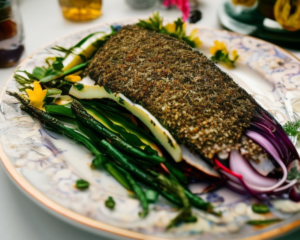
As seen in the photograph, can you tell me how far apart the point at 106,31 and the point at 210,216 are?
1.40 m

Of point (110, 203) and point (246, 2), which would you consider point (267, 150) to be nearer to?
point (110, 203)

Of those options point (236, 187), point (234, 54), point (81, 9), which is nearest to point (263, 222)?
point (236, 187)

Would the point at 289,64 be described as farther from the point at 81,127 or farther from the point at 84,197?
the point at 84,197

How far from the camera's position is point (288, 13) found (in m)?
1.89

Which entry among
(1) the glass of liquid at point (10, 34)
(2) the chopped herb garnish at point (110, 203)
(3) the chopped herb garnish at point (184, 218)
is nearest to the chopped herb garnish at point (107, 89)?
(2) the chopped herb garnish at point (110, 203)

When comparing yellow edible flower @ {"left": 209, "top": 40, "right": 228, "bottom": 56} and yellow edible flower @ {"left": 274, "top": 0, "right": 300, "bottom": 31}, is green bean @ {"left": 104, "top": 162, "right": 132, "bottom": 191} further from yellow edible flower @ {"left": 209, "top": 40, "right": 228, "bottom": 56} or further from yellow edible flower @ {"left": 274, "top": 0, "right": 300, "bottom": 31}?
yellow edible flower @ {"left": 274, "top": 0, "right": 300, "bottom": 31}

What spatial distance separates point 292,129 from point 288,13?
0.95 m

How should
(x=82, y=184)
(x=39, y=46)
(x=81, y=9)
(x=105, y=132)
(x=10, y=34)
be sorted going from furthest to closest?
1. (x=81, y=9)
2. (x=39, y=46)
3. (x=10, y=34)
4. (x=105, y=132)
5. (x=82, y=184)

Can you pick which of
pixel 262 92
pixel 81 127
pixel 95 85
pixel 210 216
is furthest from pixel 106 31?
pixel 210 216

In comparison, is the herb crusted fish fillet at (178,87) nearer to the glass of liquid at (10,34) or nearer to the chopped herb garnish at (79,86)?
the chopped herb garnish at (79,86)

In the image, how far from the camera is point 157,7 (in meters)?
2.73

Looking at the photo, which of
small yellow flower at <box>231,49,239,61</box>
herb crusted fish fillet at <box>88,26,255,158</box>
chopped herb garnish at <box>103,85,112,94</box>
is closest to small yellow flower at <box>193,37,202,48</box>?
small yellow flower at <box>231,49,239,61</box>

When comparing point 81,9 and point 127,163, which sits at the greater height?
point 81,9

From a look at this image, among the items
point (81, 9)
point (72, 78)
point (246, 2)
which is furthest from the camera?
point (81, 9)
